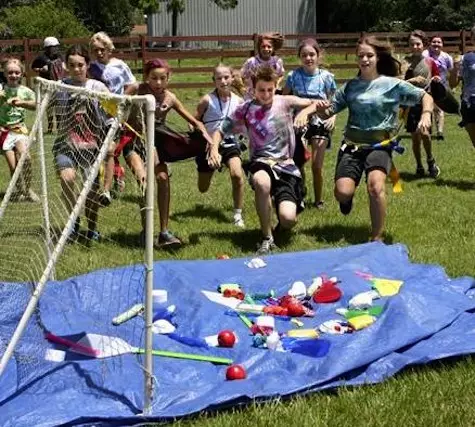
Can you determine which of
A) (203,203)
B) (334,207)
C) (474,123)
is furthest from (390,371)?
(474,123)

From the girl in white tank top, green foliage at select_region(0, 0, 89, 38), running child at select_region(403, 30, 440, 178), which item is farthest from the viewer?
green foliage at select_region(0, 0, 89, 38)


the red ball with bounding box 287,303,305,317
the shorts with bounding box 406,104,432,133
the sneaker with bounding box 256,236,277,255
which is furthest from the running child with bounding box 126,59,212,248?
the shorts with bounding box 406,104,432,133

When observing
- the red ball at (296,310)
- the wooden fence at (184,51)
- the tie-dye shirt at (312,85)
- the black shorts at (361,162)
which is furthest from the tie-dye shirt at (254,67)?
the wooden fence at (184,51)

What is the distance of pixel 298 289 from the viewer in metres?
5.49

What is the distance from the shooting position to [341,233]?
7.68 metres

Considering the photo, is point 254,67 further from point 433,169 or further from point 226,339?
point 226,339

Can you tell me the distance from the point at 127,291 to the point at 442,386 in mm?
2230

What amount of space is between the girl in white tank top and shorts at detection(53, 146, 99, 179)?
4.44 feet

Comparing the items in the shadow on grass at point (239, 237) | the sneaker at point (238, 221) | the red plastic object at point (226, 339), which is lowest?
the shadow on grass at point (239, 237)

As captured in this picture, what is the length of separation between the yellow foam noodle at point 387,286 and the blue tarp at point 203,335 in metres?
0.07

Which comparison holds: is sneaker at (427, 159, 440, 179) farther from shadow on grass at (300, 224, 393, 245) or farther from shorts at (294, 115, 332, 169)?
shadow on grass at (300, 224, 393, 245)

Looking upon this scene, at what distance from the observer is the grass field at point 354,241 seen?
3.91 m

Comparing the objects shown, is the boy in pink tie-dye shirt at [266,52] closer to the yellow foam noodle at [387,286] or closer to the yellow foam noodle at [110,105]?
the yellow foam noodle at [387,286]

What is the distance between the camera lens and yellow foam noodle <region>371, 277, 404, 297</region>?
17.9ft
